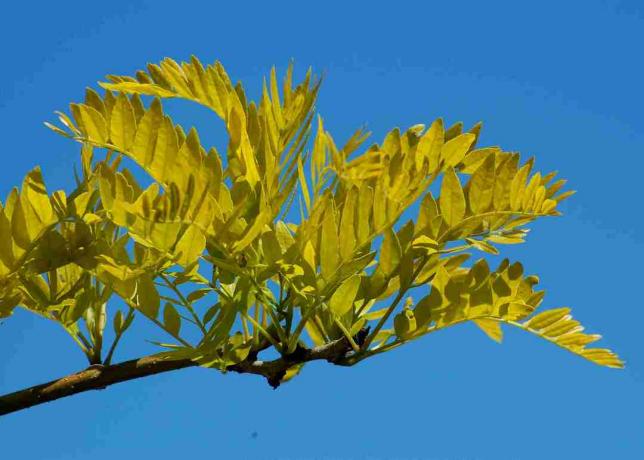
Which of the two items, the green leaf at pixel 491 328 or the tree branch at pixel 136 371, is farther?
the green leaf at pixel 491 328

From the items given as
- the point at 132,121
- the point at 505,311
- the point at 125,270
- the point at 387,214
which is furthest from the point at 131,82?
the point at 505,311

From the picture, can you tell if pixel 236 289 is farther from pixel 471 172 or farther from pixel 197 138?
pixel 471 172

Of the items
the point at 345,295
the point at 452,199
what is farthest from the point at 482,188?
the point at 345,295

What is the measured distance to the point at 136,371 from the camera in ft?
3.41

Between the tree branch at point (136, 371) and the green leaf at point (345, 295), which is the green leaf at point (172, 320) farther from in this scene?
the green leaf at point (345, 295)

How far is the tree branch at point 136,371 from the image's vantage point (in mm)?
1022

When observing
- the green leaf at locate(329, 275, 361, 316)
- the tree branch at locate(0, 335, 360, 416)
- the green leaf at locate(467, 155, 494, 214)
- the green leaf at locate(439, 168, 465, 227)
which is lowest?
the tree branch at locate(0, 335, 360, 416)

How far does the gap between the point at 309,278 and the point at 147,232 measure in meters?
0.19

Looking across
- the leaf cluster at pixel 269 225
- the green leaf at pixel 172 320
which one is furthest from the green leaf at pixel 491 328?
the green leaf at pixel 172 320

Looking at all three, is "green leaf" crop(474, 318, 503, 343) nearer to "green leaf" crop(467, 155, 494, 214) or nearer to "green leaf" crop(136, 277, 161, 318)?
"green leaf" crop(467, 155, 494, 214)

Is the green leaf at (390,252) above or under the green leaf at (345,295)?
above

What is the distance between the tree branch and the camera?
102cm

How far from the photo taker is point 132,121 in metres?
0.96

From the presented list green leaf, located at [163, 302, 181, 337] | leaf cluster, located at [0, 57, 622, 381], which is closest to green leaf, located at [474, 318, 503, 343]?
leaf cluster, located at [0, 57, 622, 381]
